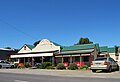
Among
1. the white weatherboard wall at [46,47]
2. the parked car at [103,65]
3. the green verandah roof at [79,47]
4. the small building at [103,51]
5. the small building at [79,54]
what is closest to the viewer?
the parked car at [103,65]

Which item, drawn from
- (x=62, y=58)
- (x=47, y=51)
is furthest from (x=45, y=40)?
(x=62, y=58)

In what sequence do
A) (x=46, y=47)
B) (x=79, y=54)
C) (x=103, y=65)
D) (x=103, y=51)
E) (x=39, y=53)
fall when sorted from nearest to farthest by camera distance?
1. (x=103, y=65)
2. (x=79, y=54)
3. (x=103, y=51)
4. (x=39, y=53)
5. (x=46, y=47)

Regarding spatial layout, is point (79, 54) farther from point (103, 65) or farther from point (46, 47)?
point (103, 65)

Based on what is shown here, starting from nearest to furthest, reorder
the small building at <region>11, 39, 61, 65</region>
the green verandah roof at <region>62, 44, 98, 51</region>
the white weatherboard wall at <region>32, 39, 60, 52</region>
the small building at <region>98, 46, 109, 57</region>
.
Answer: the small building at <region>98, 46, 109, 57</region>
the green verandah roof at <region>62, 44, 98, 51</region>
the small building at <region>11, 39, 61, 65</region>
the white weatherboard wall at <region>32, 39, 60, 52</region>

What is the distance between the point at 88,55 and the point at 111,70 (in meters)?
23.9

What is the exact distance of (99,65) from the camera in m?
26.5

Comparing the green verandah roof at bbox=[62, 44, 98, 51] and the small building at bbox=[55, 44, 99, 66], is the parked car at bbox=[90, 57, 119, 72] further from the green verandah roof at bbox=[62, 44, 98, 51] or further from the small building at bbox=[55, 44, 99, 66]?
the green verandah roof at bbox=[62, 44, 98, 51]

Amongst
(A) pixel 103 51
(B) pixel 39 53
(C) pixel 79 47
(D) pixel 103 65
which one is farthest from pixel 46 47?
(D) pixel 103 65

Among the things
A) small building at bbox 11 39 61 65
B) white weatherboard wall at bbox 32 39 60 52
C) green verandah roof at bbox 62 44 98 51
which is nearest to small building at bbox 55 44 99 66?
green verandah roof at bbox 62 44 98 51

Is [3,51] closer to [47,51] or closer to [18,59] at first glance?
[18,59]

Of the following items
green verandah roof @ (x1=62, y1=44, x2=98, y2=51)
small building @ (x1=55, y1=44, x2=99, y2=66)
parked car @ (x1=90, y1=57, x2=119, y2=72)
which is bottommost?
parked car @ (x1=90, y1=57, x2=119, y2=72)

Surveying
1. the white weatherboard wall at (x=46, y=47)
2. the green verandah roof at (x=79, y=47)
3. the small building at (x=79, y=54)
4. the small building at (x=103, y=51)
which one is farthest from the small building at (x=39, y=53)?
the small building at (x=103, y=51)

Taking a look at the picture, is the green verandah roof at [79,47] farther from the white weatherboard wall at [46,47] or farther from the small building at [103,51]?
the small building at [103,51]

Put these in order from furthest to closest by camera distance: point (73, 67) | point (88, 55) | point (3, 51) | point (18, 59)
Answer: point (3, 51) → point (18, 59) → point (88, 55) → point (73, 67)
